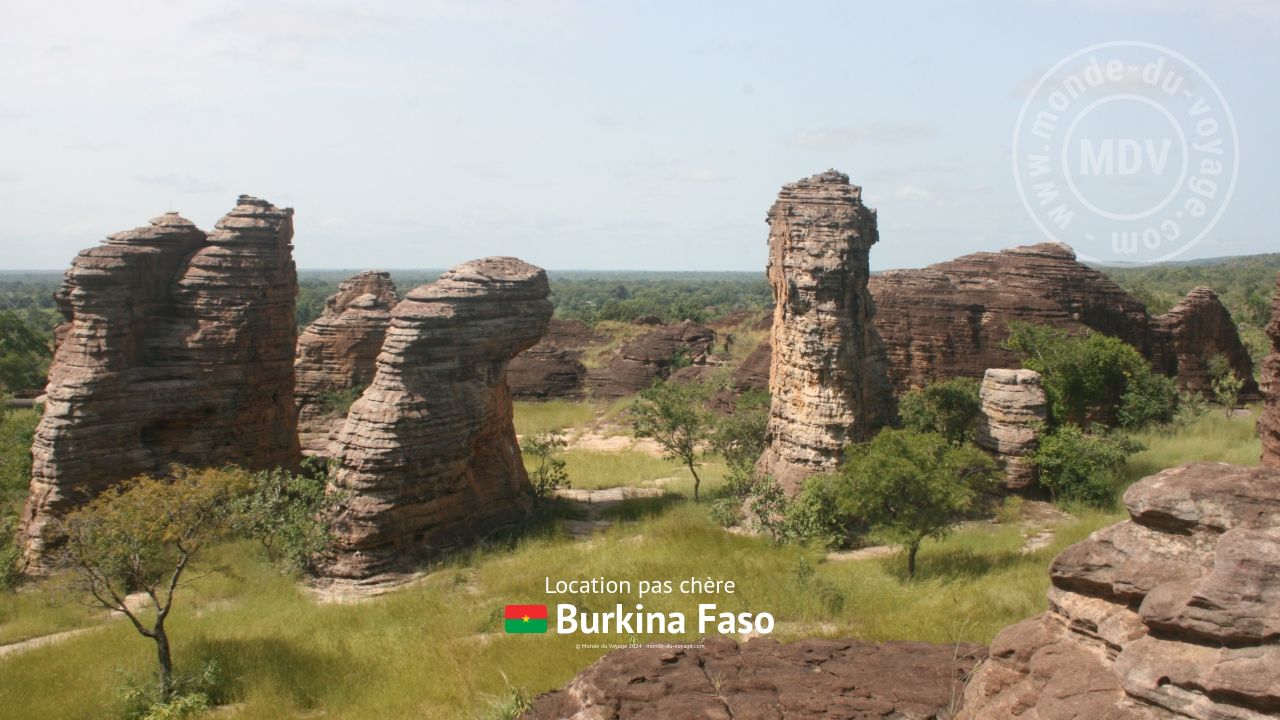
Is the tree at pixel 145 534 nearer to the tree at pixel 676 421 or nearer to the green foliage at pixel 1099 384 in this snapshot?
the tree at pixel 676 421

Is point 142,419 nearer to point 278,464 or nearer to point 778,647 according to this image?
point 278,464

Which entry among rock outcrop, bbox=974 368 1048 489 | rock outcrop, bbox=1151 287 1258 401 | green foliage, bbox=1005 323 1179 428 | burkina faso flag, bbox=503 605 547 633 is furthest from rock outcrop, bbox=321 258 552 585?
rock outcrop, bbox=1151 287 1258 401

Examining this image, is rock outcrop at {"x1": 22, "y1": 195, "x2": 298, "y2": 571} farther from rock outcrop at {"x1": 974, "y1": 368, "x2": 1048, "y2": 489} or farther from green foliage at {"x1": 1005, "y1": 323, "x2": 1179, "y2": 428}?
green foliage at {"x1": 1005, "y1": 323, "x2": 1179, "y2": 428}

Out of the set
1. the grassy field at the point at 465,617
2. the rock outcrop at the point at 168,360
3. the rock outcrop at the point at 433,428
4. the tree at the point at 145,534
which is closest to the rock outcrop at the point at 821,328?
the grassy field at the point at 465,617

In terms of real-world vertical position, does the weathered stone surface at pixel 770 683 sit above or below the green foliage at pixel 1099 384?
below

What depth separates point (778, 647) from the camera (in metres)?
7.75

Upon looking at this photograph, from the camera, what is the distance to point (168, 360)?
54.9 feet

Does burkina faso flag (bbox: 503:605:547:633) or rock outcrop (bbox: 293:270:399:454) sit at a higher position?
rock outcrop (bbox: 293:270:399:454)

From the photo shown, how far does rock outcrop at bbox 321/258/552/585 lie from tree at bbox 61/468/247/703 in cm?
255

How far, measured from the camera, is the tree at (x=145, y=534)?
34.0 feet

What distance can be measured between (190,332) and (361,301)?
29.5 feet

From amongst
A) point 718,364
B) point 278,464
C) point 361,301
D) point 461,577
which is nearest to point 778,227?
point 461,577

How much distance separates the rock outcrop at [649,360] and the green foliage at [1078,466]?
21067 mm

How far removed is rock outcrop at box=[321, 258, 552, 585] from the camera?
13.9 m
